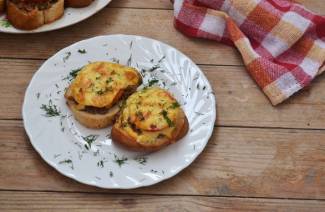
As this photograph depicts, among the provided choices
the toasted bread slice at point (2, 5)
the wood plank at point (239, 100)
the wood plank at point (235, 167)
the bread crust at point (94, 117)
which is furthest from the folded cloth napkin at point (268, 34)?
the toasted bread slice at point (2, 5)

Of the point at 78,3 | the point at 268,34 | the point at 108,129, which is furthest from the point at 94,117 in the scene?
the point at 268,34

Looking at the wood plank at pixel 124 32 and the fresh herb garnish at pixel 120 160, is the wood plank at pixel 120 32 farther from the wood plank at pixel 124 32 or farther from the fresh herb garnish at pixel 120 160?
the fresh herb garnish at pixel 120 160

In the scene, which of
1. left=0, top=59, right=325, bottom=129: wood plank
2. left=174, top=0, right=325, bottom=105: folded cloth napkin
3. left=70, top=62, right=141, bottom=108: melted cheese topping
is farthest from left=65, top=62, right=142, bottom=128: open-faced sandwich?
left=174, top=0, right=325, bottom=105: folded cloth napkin

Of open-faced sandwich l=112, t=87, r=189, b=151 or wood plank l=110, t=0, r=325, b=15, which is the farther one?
wood plank l=110, t=0, r=325, b=15

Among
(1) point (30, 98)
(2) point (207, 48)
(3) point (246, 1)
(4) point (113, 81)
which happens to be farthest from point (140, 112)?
(3) point (246, 1)

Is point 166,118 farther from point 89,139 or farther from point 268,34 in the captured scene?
point 268,34

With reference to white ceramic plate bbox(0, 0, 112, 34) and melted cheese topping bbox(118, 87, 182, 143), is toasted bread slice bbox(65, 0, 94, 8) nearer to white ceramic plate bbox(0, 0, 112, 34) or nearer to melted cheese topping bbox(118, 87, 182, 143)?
white ceramic plate bbox(0, 0, 112, 34)
